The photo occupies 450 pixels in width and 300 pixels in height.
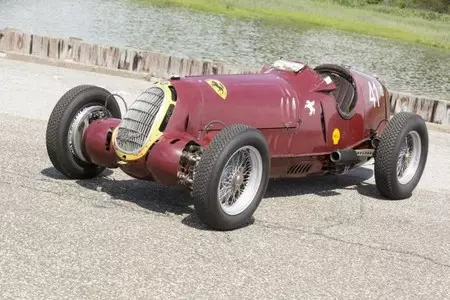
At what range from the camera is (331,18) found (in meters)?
55.4

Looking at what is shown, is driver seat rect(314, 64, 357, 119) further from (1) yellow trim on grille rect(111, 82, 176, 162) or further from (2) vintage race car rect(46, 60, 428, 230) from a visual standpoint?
(1) yellow trim on grille rect(111, 82, 176, 162)

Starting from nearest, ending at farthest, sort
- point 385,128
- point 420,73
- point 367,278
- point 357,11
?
1. point 367,278
2. point 385,128
3. point 420,73
4. point 357,11

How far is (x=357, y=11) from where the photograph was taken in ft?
221

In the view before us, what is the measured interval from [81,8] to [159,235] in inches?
1511

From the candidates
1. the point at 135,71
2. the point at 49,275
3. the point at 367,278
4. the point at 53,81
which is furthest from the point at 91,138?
the point at 135,71

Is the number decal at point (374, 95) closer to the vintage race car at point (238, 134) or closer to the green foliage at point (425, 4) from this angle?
the vintage race car at point (238, 134)

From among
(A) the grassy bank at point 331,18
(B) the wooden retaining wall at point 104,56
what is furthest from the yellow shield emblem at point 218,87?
(A) the grassy bank at point 331,18

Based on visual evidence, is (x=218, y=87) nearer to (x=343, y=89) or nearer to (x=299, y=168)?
(x=299, y=168)

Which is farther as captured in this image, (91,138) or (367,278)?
(91,138)

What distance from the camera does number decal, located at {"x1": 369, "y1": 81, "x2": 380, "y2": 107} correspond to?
931 centimetres

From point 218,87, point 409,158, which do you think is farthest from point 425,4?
point 218,87

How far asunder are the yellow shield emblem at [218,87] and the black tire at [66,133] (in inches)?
46.2

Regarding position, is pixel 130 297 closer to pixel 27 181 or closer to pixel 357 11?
pixel 27 181

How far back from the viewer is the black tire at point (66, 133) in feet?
25.1
